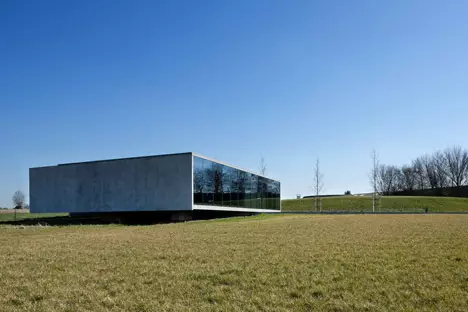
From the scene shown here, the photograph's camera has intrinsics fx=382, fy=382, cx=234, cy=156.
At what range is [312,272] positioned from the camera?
7273 millimetres

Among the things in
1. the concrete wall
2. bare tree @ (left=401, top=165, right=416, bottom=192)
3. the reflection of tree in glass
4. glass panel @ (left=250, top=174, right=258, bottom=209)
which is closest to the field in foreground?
the concrete wall

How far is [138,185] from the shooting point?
31.1 meters

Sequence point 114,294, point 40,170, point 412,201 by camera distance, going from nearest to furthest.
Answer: point 114,294 → point 40,170 → point 412,201

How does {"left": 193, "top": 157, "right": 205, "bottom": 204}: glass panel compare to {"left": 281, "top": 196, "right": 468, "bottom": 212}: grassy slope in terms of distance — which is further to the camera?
{"left": 281, "top": 196, "right": 468, "bottom": 212}: grassy slope

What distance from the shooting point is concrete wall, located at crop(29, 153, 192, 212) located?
29.4 meters

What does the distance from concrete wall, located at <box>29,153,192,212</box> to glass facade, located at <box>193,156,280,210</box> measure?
52.4 inches

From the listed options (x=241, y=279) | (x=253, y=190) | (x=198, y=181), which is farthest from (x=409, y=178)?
(x=241, y=279)

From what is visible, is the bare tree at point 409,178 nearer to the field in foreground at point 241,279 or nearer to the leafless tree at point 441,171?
the leafless tree at point 441,171

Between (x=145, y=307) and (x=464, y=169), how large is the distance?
9903 cm

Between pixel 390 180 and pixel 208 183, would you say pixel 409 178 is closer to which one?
pixel 390 180

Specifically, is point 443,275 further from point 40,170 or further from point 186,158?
point 40,170

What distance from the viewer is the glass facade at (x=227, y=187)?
30.3 metres

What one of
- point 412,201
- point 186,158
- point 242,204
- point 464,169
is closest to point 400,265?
point 186,158

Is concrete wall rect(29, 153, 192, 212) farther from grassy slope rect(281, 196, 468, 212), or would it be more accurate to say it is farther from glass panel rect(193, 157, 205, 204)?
grassy slope rect(281, 196, 468, 212)
